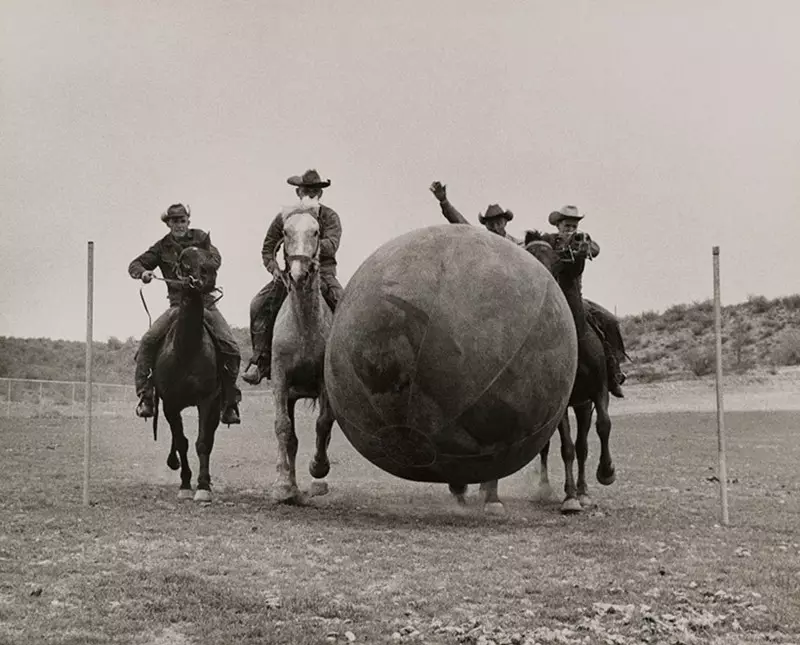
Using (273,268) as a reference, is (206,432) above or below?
below

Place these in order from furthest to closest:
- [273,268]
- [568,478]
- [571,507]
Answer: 1. [568,478]
2. [571,507]
3. [273,268]

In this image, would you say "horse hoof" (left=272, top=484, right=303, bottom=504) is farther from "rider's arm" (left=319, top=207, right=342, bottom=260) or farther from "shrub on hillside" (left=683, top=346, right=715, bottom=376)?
"shrub on hillside" (left=683, top=346, right=715, bottom=376)

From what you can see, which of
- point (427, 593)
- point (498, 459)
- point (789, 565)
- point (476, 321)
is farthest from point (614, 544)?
point (476, 321)

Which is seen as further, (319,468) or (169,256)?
(169,256)

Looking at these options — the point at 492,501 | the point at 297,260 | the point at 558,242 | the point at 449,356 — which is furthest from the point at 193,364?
the point at 449,356

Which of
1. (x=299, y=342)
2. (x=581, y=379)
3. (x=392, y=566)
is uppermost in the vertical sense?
(x=299, y=342)

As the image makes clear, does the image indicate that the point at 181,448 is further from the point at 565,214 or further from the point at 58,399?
the point at 58,399

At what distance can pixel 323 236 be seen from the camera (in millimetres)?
13648

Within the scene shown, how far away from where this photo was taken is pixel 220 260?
46.8 feet

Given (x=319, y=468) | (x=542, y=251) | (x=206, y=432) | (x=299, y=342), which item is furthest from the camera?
(x=206, y=432)

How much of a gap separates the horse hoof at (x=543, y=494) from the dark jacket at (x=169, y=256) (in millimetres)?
5623

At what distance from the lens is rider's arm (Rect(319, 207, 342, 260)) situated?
13.6 meters

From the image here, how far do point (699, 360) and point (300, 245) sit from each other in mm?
42370

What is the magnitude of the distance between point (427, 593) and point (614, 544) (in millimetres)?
3053
